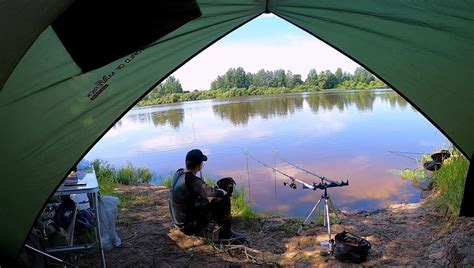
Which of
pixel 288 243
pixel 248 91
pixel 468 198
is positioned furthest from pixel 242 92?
pixel 468 198

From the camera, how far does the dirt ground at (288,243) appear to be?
2.95 metres

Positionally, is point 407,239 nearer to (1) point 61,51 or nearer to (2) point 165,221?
(2) point 165,221

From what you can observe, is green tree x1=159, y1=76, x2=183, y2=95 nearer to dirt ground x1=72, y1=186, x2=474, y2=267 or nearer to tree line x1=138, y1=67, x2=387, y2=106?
tree line x1=138, y1=67, x2=387, y2=106

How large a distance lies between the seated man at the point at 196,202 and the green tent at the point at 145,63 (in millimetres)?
1081

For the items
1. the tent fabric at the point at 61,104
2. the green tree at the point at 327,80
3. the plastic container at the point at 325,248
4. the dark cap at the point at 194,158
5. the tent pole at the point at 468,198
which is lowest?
the plastic container at the point at 325,248

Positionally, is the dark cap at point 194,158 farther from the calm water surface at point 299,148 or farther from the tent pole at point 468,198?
the calm water surface at point 299,148

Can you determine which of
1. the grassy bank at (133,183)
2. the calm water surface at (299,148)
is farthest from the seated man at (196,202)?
the calm water surface at (299,148)

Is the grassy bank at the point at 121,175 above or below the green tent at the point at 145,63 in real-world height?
below

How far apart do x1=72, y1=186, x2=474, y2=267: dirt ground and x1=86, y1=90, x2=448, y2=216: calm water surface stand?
70.6 inches

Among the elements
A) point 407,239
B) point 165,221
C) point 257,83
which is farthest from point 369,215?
point 257,83

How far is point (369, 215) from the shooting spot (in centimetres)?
474

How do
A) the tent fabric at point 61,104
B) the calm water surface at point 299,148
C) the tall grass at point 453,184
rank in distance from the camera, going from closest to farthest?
1. the tent fabric at point 61,104
2. the tall grass at point 453,184
3. the calm water surface at point 299,148

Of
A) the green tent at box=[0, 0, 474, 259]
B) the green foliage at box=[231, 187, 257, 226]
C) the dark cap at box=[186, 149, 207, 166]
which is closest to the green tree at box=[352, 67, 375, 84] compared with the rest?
the green foliage at box=[231, 187, 257, 226]

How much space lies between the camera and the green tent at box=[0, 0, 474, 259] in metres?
1.62
